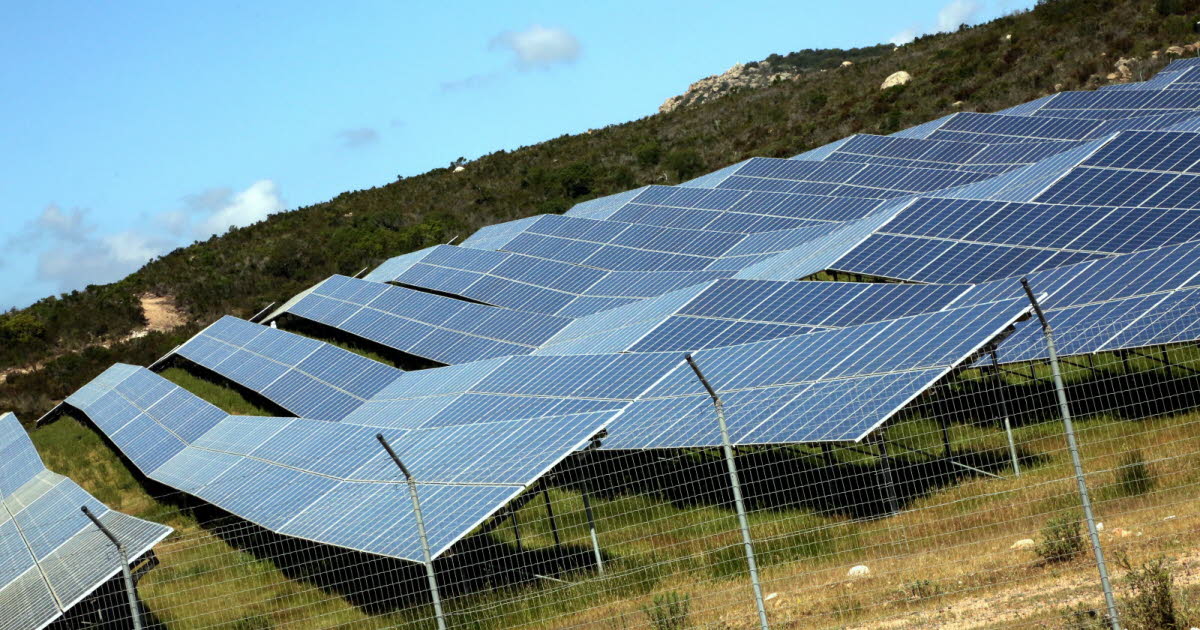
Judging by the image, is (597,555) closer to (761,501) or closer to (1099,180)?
(761,501)

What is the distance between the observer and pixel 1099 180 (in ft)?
95.8

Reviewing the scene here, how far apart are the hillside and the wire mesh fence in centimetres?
3595

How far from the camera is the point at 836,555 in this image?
14.8 meters

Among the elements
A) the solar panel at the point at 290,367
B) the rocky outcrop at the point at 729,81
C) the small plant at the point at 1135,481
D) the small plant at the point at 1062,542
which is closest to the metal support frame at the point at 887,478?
the small plant at the point at 1135,481

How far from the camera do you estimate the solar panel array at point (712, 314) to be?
18109 millimetres

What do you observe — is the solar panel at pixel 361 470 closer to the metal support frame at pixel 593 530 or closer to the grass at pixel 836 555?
the metal support frame at pixel 593 530

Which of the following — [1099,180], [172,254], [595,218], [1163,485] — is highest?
[172,254]

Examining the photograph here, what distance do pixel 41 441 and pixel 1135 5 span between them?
5844cm

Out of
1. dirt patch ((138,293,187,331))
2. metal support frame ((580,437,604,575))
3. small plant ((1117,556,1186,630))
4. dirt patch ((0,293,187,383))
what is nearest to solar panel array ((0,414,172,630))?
metal support frame ((580,437,604,575))

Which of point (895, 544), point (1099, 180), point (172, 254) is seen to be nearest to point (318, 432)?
point (895, 544)

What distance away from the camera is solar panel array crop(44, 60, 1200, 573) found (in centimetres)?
1811

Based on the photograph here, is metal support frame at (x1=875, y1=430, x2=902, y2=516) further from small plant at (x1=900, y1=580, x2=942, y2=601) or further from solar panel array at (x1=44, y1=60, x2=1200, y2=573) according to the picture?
small plant at (x1=900, y1=580, x2=942, y2=601)

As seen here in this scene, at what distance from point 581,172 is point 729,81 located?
10882 cm

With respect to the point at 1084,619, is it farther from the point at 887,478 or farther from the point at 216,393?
the point at 216,393
